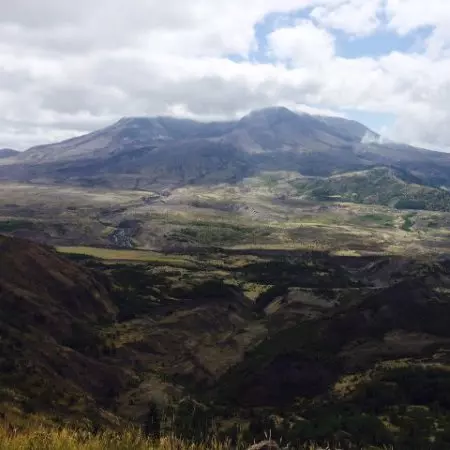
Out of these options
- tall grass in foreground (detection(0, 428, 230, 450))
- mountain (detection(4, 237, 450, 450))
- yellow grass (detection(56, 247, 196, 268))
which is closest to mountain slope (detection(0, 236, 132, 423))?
mountain (detection(4, 237, 450, 450))

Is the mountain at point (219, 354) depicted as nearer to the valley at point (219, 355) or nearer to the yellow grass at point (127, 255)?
the valley at point (219, 355)

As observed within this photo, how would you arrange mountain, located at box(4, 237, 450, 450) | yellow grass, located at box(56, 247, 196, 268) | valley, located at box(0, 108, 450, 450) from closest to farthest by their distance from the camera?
valley, located at box(0, 108, 450, 450) → mountain, located at box(4, 237, 450, 450) → yellow grass, located at box(56, 247, 196, 268)

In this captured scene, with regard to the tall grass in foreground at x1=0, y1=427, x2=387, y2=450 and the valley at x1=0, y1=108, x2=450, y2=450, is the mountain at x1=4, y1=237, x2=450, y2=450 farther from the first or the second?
the tall grass in foreground at x1=0, y1=427, x2=387, y2=450

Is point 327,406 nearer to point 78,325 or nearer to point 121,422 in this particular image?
point 121,422

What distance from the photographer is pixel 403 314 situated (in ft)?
273

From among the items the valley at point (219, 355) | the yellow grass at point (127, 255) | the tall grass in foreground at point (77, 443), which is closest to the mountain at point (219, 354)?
the valley at point (219, 355)

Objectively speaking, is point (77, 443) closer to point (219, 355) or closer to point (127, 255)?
point (219, 355)

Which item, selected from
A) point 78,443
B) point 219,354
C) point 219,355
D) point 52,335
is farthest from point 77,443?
point 219,354

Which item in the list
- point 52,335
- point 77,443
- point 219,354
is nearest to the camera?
point 77,443

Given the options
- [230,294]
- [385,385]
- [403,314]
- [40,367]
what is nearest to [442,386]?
[385,385]

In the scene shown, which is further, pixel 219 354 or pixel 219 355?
pixel 219 354

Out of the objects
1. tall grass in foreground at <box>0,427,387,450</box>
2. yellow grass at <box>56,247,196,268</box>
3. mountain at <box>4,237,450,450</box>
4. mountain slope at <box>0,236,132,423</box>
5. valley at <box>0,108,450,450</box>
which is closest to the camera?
tall grass in foreground at <box>0,427,387,450</box>

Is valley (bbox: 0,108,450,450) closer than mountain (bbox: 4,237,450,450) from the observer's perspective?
Yes

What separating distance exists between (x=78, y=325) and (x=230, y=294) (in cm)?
3577
